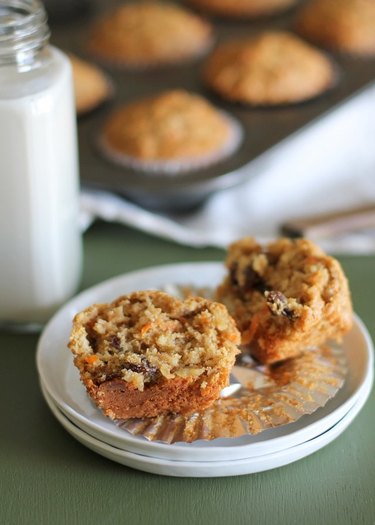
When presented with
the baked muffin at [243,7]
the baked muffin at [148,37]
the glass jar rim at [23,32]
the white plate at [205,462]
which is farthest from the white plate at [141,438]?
the baked muffin at [243,7]

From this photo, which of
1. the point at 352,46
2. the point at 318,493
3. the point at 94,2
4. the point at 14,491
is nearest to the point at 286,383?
the point at 318,493

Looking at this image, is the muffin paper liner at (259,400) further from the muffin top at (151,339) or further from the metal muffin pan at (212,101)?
the metal muffin pan at (212,101)

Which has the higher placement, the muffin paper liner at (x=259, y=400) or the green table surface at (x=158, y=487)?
the muffin paper liner at (x=259, y=400)

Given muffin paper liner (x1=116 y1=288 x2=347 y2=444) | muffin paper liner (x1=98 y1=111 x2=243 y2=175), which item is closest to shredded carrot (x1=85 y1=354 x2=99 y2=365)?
muffin paper liner (x1=116 y1=288 x2=347 y2=444)

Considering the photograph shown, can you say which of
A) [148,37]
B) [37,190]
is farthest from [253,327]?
[148,37]

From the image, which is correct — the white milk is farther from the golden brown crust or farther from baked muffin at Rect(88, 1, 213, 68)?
baked muffin at Rect(88, 1, 213, 68)

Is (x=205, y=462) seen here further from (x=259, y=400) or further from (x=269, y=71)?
(x=269, y=71)
